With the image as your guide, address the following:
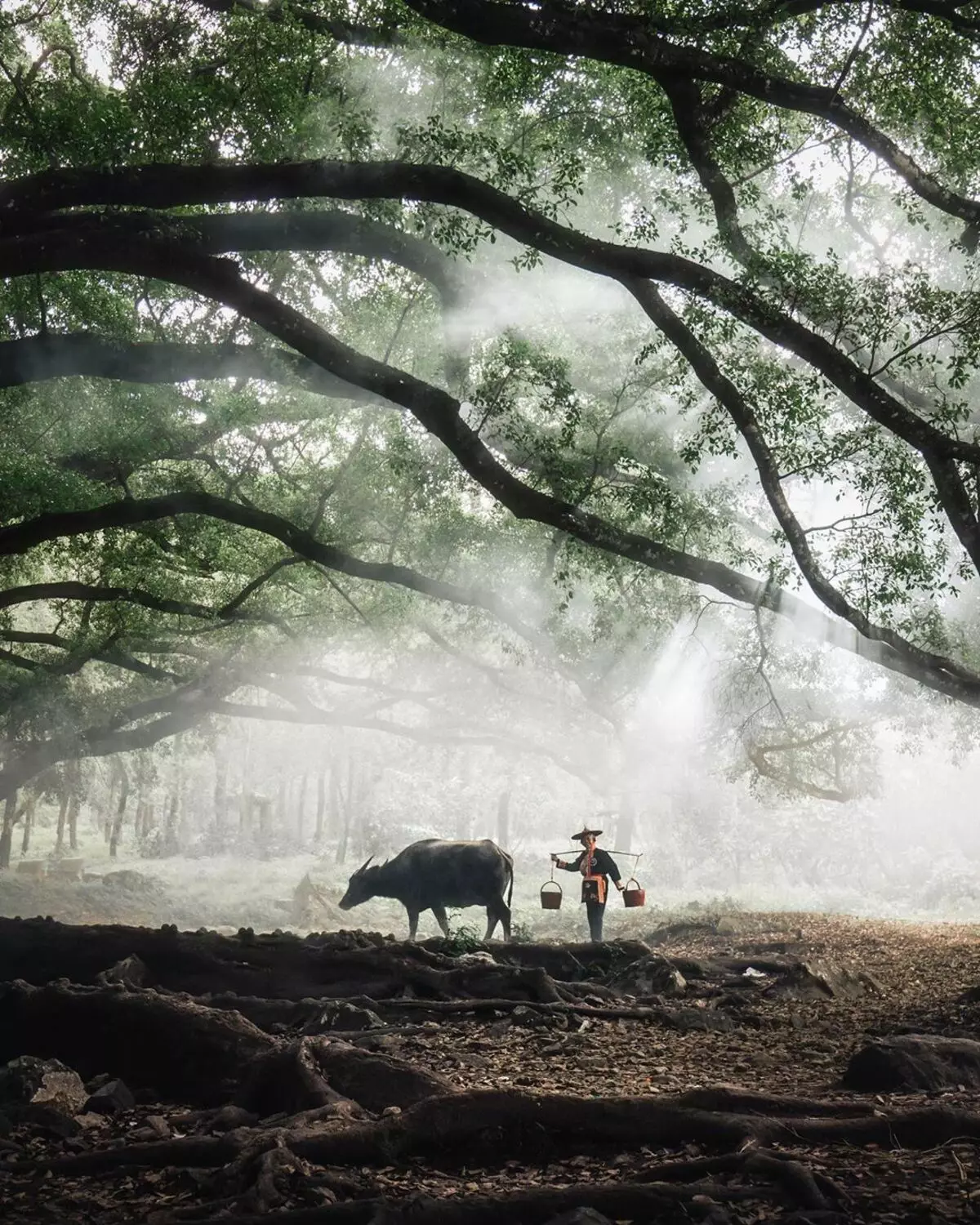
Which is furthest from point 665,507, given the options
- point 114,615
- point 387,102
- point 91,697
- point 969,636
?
point 91,697

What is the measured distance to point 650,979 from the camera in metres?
10.0

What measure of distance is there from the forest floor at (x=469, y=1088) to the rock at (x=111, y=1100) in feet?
0.20

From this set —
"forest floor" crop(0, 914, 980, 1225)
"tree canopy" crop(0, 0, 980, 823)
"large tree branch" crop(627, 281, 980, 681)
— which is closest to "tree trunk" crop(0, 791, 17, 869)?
"tree canopy" crop(0, 0, 980, 823)

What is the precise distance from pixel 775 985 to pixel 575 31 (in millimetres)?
8509

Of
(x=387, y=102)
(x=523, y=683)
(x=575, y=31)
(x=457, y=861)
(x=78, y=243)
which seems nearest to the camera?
(x=575, y=31)

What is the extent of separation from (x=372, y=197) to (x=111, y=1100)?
698 centimetres

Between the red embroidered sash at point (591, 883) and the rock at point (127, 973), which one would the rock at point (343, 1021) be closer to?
the rock at point (127, 973)

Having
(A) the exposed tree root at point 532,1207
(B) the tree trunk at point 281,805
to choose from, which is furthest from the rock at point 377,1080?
(B) the tree trunk at point 281,805

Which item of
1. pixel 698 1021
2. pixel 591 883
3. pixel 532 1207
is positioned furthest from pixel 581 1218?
pixel 591 883

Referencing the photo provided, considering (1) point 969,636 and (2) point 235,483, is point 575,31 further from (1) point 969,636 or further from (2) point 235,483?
(1) point 969,636

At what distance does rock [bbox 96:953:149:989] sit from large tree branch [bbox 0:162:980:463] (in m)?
5.94

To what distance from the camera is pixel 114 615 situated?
A: 17875 millimetres

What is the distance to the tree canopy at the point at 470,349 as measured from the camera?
8.62m

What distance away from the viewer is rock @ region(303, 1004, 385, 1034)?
7.81m
